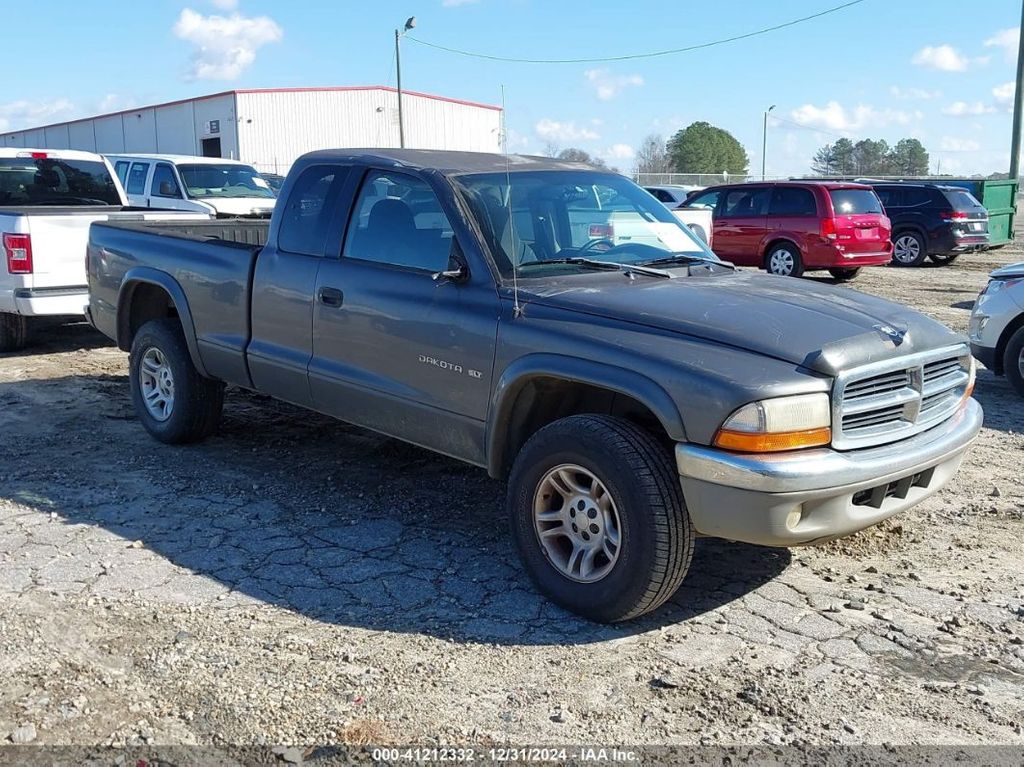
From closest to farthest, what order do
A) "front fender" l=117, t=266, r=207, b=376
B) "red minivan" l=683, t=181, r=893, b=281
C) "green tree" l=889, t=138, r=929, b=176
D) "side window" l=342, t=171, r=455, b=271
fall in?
"side window" l=342, t=171, r=455, b=271
"front fender" l=117, t=266, r=207, b=376
"red minivan" l=683, t=181, r=893, b=281
"green tree" l=889, t=138, r=929, b=176

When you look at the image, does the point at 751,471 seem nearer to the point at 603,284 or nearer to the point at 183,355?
the point at 603,284

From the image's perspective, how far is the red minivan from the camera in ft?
53.3

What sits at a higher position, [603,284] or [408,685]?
[603,284]

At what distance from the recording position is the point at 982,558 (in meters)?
4.82

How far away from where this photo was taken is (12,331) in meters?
9.76

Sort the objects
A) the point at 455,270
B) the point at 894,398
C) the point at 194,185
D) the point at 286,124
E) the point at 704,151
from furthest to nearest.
→ the point at 704,151 < the point at 286,124 < the point at 194,185 < the point at 455,270 < the point at 894,398

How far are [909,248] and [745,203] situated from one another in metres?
5.07

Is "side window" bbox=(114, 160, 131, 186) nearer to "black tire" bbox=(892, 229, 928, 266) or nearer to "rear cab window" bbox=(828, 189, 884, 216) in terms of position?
"rear cab window" bbox=(828, 189, 884, 216)

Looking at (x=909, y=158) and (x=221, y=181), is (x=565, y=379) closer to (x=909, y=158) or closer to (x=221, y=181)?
(x=221, y=181)

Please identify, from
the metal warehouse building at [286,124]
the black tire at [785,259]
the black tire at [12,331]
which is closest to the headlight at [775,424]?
the black tire at [12,331]

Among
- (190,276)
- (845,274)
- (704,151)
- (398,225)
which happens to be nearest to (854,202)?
(845,274)

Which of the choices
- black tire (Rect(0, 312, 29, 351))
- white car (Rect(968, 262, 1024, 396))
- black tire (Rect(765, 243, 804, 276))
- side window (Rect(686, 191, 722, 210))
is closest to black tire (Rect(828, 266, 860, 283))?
black tire (Rect(765, 243, 804, 276))

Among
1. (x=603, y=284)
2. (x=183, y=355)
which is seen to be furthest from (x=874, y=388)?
(x=183, y=355)

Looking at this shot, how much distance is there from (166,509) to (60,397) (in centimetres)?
313
